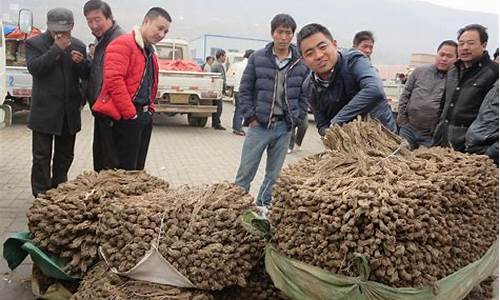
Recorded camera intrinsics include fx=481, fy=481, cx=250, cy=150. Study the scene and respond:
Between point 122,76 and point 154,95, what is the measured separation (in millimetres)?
603

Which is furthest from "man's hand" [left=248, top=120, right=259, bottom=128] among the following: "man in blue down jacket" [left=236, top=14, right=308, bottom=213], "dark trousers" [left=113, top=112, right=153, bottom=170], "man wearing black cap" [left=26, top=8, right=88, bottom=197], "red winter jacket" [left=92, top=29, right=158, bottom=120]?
"man wearing black cap" [left=26, top=8, right=88, bottom=197]

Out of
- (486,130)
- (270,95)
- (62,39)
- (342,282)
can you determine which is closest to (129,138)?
(62,39)

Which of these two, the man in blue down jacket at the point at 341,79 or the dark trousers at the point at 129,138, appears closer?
the man in blue down jacket at the point at 341,79

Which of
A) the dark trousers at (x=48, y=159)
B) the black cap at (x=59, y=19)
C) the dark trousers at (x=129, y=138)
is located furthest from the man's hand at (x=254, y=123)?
the black cap at (x=59, y=19)

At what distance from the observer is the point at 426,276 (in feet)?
7.36

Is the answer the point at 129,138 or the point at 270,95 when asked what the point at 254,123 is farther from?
the point at 129,138

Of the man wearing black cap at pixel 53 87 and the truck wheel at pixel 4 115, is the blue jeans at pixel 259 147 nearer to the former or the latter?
the man wearing black cap at pixel 53 87

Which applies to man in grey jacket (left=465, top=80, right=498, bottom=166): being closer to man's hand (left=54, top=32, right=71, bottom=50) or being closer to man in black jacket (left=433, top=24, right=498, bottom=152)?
man in black jacket (left=433, top=24, right=498, bottom=152)

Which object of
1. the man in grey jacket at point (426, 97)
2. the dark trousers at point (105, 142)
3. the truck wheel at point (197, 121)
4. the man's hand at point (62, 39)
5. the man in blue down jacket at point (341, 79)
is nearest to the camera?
the man in blue down jacket at point (341, 79)

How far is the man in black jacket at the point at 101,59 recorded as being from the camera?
4.31m

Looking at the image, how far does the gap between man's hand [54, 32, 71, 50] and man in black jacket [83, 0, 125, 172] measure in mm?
237

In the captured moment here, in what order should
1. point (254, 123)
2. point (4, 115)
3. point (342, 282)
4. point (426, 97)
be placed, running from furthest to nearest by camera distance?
point (4, 115) → point (426, 97) → point (254, 123) → point (342, 282)

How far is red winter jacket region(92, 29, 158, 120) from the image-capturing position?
402 cm

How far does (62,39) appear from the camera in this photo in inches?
174
